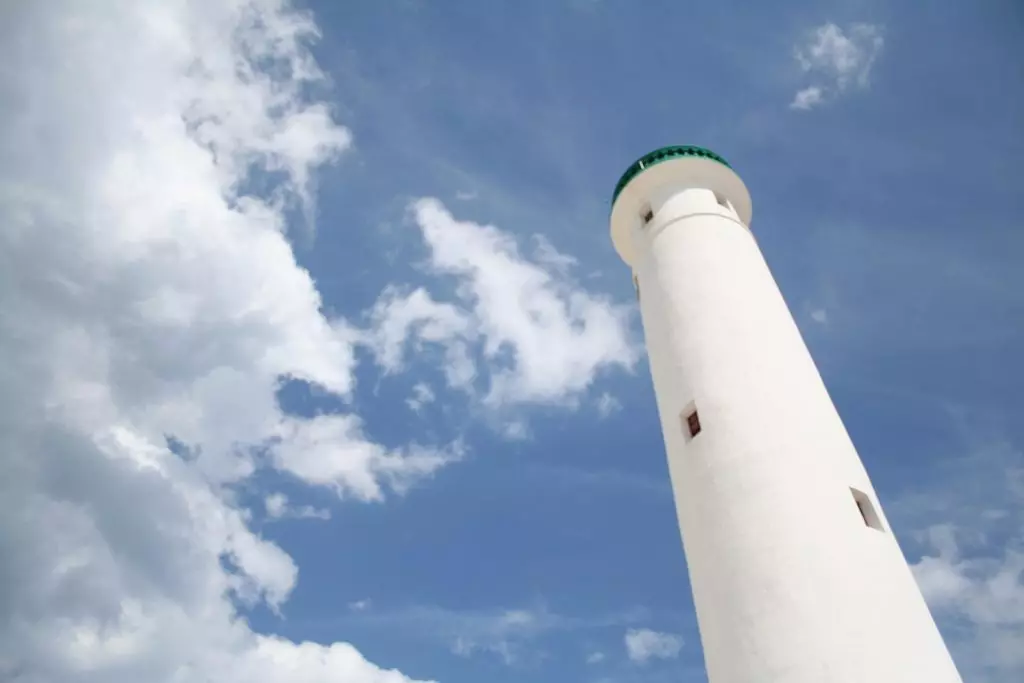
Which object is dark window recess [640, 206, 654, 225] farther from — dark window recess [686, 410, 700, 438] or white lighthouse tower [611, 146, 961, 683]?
dark window recess [686, 410, 700, 438]

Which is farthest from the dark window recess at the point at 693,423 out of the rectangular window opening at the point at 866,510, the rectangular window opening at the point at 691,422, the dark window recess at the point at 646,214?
the dark window recess at the point at 646,214

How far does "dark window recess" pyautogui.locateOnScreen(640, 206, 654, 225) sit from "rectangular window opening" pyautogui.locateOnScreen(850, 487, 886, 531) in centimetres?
1011

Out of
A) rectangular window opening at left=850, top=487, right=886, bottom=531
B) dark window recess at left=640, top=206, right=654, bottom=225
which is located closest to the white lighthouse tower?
rectangular window opening at left=850, top=487, right=886, bottom=531

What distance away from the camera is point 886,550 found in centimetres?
1116

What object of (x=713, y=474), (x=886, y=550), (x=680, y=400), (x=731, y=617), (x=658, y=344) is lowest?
(x=731, y=617)

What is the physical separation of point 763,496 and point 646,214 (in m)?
10.7

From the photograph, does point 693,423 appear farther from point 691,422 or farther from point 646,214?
point 646,214

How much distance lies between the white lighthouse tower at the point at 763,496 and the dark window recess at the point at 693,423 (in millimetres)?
29

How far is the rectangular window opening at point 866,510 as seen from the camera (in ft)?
38.7

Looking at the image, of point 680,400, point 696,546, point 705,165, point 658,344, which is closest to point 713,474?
point 696,546

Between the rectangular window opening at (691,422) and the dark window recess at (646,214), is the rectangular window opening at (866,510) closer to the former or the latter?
the rectangular window opening at (691,422)

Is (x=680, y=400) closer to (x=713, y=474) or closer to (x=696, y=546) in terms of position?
(x=713, y=474)

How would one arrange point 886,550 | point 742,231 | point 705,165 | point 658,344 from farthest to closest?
point 705,165 → point 742,231 → point 658,344 → point 886,550

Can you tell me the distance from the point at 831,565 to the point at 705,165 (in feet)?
42.8
